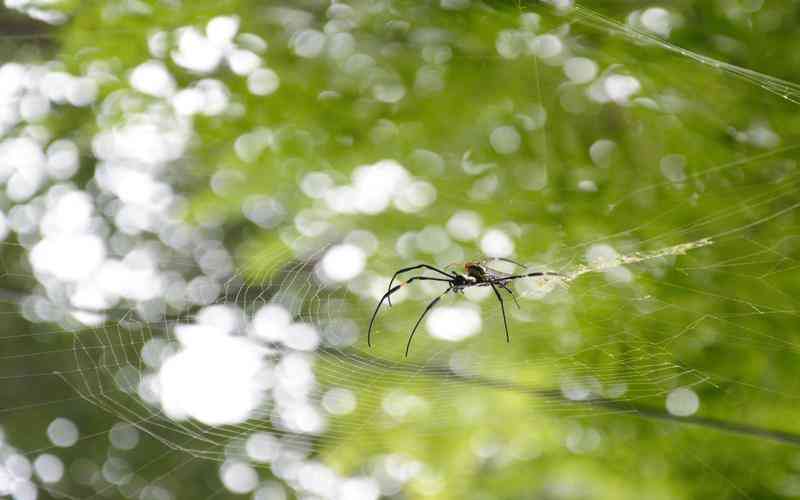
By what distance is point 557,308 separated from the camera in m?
2.82

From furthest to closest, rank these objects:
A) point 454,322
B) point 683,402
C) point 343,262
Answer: point 343,262, point 454,322, point 683,402

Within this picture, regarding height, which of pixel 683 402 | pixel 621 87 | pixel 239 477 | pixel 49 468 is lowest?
pixel 49 468

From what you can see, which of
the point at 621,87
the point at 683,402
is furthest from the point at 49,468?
the point at 621,87

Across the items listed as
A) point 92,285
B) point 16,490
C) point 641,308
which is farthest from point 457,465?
point 16,490

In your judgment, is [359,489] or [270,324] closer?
[270,324]

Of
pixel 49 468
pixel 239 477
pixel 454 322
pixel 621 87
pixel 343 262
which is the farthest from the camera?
pixel 49 468

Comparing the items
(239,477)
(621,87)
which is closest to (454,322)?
(621,87)

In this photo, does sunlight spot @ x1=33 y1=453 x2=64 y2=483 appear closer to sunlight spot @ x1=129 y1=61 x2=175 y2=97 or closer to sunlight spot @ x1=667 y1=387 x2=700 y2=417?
sunlight spot @ x1=129 y1=61 x2=175 y2=97

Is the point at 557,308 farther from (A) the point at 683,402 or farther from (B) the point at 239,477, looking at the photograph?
(B) the point at 239,477

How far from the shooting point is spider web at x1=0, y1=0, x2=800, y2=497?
2434 millimetres

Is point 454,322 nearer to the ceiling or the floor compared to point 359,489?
→ nearer to the ceiling

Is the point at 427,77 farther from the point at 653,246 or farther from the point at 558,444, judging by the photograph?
the point at 558,444

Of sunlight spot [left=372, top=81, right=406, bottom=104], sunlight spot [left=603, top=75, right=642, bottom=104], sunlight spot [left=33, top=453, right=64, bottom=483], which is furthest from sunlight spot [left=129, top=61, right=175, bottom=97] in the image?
Answer: sunlight spot [left=33, top=453, right=64, bottom=483]

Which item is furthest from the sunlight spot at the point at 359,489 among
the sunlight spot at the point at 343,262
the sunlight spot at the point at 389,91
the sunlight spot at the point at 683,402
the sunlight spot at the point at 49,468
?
the sunlight spot at the point at 49,468
